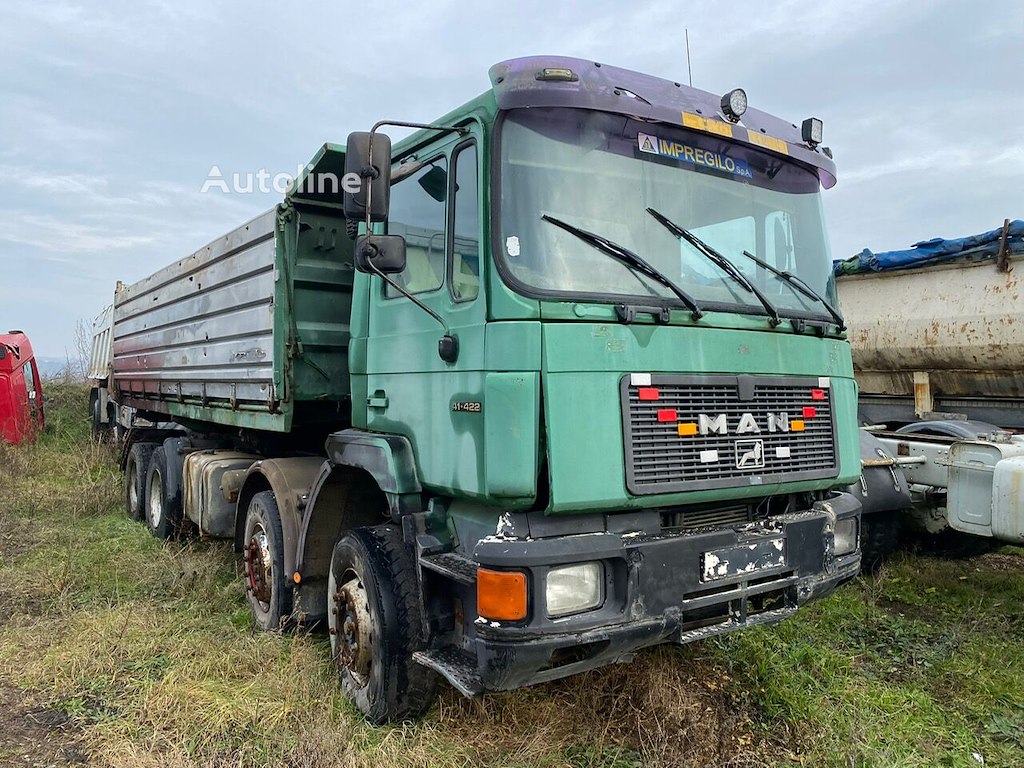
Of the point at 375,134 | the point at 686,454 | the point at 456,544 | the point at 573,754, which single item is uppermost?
the point at 375,134

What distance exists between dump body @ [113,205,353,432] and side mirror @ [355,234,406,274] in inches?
60.6

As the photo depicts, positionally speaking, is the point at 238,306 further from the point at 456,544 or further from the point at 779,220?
the point at 779,220

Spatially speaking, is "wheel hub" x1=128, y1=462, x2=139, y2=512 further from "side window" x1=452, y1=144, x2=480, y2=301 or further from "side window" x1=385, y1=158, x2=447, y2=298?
"side window" x1=452, y1=144, x2=480, y2=301

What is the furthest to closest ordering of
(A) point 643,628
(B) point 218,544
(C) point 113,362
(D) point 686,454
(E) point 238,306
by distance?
(C) point 113,362, (B) point 218,544, (E) point 238,306, (D) point 686,454, (A) point 643,628

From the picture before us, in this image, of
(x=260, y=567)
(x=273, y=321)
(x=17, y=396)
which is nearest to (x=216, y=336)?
(x=273, y=321)

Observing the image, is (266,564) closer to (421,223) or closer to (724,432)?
(421,223)

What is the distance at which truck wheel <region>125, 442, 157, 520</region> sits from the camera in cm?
785

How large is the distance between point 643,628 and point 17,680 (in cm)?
324

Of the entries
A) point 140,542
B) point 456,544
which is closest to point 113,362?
point 140,542

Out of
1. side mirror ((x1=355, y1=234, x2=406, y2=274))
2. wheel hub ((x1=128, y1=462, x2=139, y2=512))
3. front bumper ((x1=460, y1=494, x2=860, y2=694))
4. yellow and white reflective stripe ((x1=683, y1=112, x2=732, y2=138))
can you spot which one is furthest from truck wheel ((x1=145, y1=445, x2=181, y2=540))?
yellow and white reflective stripe ((x1=683, y1=112, x2=732, y2=138))

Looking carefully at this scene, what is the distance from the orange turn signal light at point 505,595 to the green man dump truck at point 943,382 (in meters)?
3.09

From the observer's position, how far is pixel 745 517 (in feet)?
11.0

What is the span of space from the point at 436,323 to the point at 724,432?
48.3 inches

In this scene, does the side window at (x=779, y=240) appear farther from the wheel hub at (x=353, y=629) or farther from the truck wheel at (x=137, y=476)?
the truck wheel at (x=137, y=476)
